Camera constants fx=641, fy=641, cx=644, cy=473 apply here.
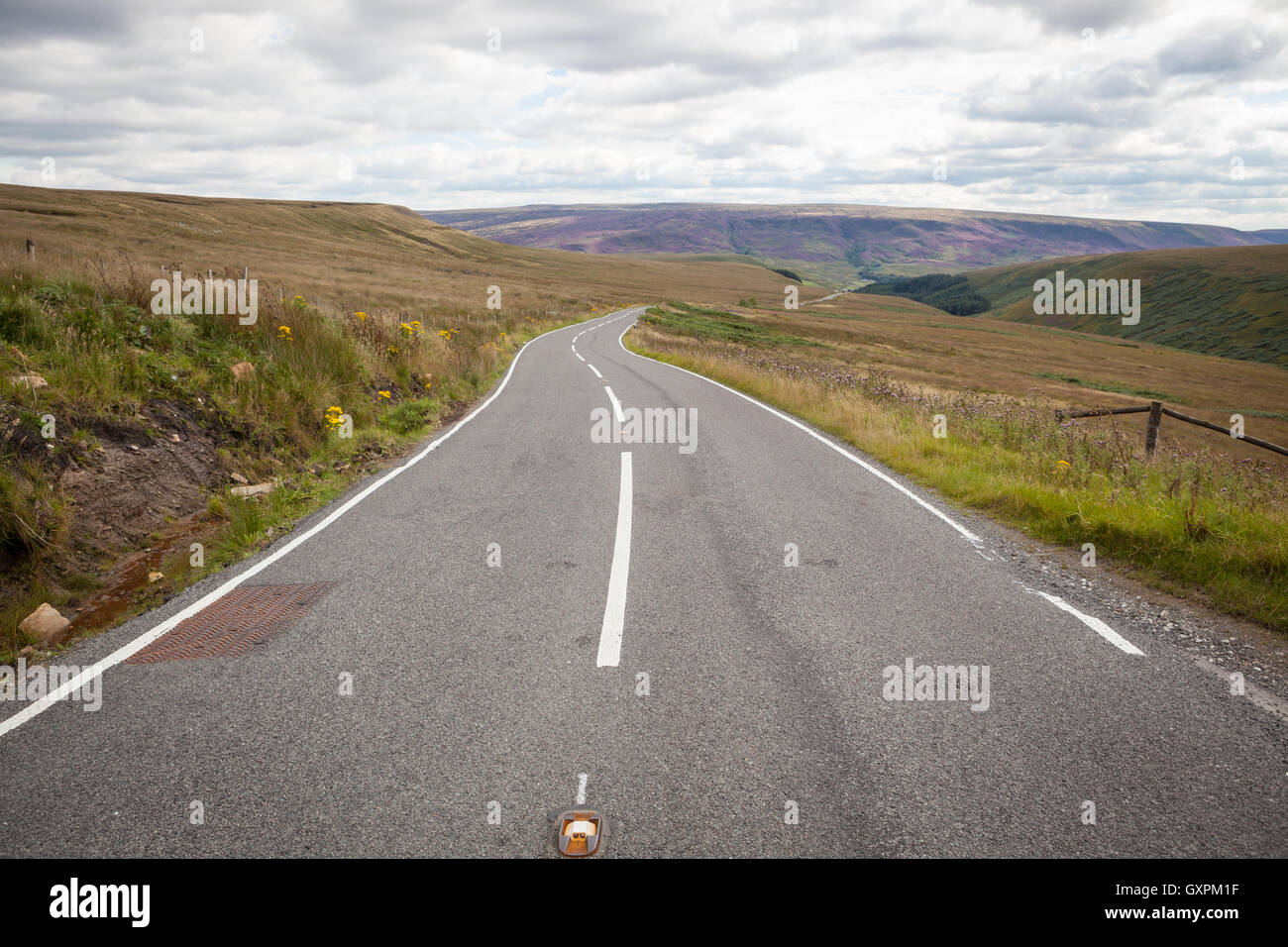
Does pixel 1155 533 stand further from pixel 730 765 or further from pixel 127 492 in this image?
pixel 127 492

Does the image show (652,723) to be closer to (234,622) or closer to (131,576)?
(234,622)

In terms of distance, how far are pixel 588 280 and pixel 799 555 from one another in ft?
365

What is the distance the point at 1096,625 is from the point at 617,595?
360cm

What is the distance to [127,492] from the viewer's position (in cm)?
649

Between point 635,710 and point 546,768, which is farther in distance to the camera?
point 635,710

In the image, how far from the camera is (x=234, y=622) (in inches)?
184

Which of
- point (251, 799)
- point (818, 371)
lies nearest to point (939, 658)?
point (251, 799)

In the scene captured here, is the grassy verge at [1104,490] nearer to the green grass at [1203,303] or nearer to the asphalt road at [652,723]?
the asphalt road at [652,723]

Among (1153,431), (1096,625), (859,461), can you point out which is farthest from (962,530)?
(1153,431)

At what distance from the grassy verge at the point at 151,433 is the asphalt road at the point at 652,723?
3.35ft

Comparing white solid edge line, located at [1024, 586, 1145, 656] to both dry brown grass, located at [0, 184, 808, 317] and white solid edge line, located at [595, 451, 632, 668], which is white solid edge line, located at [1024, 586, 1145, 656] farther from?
dry brown grass, located at [0, 184, 808, 317]

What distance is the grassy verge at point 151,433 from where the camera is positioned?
538 cm

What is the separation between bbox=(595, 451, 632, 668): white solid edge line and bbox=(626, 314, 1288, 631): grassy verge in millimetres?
4336
